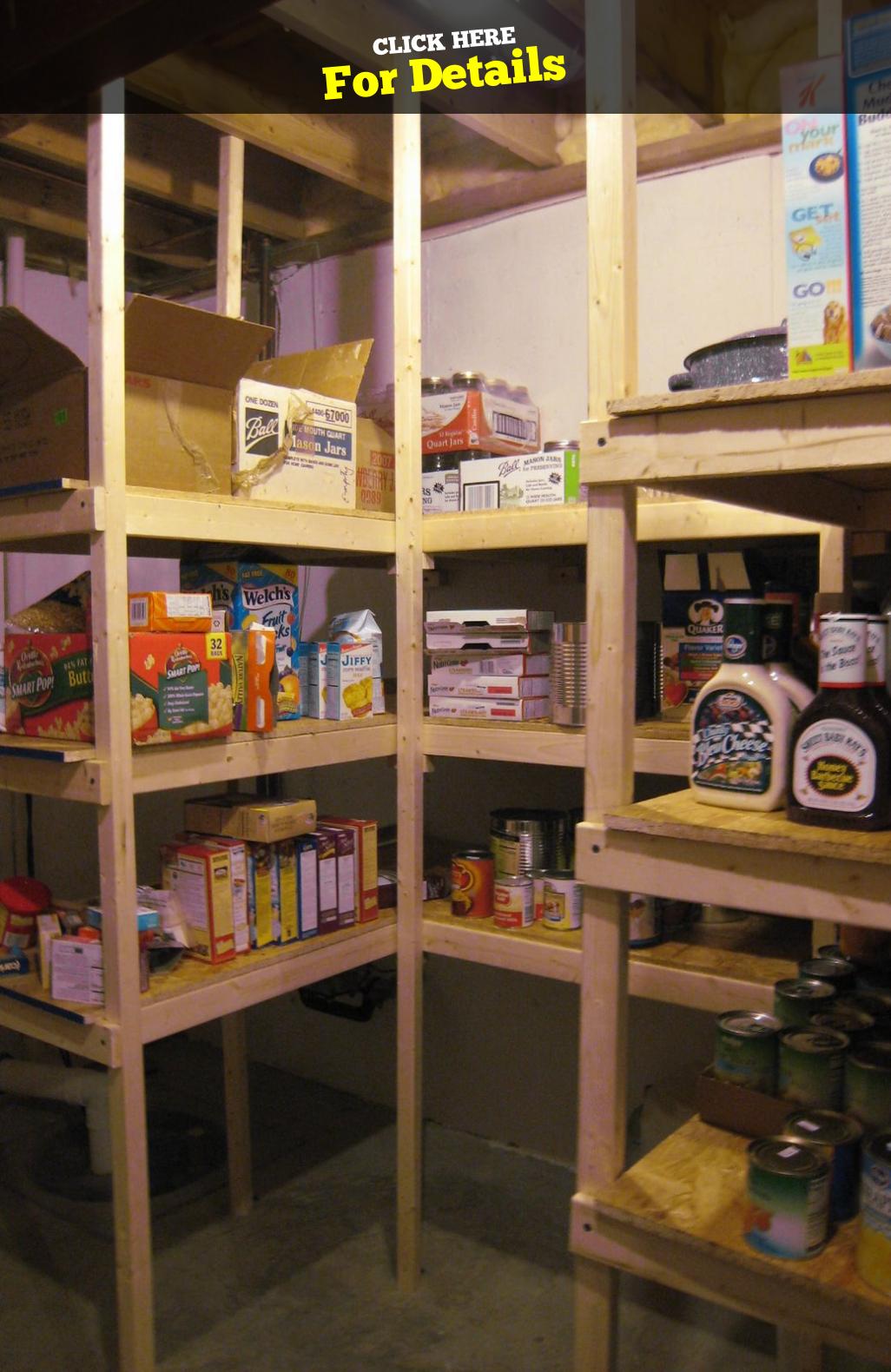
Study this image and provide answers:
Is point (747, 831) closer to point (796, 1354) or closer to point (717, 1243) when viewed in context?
point (717, 1243)

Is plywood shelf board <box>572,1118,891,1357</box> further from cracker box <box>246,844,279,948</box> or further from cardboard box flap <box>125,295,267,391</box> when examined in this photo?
cardboard box flap <box>125,295,267,391</box>

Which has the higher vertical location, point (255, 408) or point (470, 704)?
point (255, 408)

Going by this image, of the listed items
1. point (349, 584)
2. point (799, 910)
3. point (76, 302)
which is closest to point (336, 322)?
point (349, 584)

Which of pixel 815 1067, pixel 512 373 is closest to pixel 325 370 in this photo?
pixel 512 373

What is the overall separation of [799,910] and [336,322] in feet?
8.03

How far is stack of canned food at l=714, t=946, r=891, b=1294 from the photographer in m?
1.00

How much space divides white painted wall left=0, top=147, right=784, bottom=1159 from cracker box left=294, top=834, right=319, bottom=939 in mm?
708

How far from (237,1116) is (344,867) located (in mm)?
738

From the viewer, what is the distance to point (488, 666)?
2.21m

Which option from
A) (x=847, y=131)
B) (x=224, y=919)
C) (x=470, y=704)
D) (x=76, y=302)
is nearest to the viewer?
(x=847, y=131)

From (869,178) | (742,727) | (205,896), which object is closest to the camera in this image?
(869,178)

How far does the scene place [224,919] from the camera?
2.03 meters

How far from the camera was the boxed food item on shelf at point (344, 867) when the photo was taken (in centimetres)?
227

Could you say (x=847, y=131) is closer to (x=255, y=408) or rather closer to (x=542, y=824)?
(x=255, y=408)
